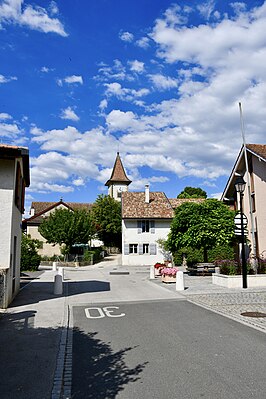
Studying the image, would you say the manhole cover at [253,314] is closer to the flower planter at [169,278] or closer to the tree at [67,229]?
the flower planter at [169,278]

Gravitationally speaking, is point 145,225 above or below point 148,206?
below

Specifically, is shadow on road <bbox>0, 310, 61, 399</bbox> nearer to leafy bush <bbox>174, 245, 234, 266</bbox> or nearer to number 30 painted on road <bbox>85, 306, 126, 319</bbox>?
number 30 painted on road <bbox>85, 306, 126, 319</bbox>

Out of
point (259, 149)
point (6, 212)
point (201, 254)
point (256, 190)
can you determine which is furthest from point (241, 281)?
point (201, 254)

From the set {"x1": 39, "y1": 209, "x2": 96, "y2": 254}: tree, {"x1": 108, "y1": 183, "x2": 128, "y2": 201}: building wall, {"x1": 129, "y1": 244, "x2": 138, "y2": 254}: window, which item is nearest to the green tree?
{"x1": 39, "y1": 209, "x2": 96, "y2": 254}: tree

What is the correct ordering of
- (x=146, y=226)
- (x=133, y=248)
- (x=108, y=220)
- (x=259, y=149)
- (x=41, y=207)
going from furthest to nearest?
1. (x=41, y=207)
2. (x=108, y=220)
3. (x=146, y=226)
4. (x=133, y=248)
5. (x=259, y=149)

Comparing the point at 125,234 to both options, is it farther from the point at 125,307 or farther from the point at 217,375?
the point at 217,375

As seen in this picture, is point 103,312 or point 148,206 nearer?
point 103,312

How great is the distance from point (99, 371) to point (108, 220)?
Answer: 50586 millimetres

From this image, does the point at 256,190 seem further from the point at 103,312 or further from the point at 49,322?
the point at 49,322

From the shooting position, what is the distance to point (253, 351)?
6461 mm

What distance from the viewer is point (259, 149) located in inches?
952

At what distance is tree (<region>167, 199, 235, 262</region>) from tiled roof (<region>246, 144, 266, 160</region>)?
4095mm

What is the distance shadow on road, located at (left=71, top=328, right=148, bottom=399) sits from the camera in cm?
477

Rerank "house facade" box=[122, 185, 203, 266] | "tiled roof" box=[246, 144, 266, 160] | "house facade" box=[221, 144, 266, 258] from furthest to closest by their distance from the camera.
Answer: "house facade" box=[122, 185, 203, 266]
"house facade" box=[221, 144, 266, 258]
"tiled roof" box=[246, 144, 266, 160]
